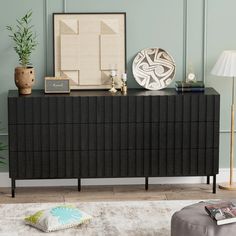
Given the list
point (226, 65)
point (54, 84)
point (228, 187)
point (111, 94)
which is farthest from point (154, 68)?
point (228, 187)

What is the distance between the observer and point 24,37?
6625mm

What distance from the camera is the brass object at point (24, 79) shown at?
21.1 feet

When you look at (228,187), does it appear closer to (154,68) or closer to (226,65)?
(226,65)

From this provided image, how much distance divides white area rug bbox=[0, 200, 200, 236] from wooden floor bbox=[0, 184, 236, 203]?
0.41 metres

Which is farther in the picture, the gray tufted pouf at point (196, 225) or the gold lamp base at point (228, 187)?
the gold lamp base at point (228, 187)

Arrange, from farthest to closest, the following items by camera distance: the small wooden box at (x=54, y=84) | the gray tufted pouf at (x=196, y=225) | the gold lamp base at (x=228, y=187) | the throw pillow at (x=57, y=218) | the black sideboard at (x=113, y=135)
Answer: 1. the gold lamp base at (x=228, y=187)
2. the small wooden box at (x=54, y=84)
3. the black sideboard at (x=113, y=135)
4. the throw pillow at (x=57, y=218)
5. the gray tufted pouf at (x=196, y=225)

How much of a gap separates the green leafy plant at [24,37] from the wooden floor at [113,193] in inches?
43.0

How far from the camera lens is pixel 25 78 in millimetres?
6438

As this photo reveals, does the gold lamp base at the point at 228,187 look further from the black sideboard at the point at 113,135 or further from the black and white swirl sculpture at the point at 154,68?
the black and white swirl sculpture at the point at 154,68

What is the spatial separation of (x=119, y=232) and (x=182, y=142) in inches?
52.5

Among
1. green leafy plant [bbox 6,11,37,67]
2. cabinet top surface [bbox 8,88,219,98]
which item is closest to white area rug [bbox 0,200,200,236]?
cabinet top surface [bbox 8,88,219,98]

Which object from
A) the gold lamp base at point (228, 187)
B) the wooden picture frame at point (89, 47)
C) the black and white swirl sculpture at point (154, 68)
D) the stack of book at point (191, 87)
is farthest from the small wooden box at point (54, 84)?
the gold lamp base at point (228, 187)

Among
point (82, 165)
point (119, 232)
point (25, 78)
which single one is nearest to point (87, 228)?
point (119, 232)

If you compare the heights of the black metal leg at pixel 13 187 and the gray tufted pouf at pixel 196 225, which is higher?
the gray tufted pouf at pixel 196 225
